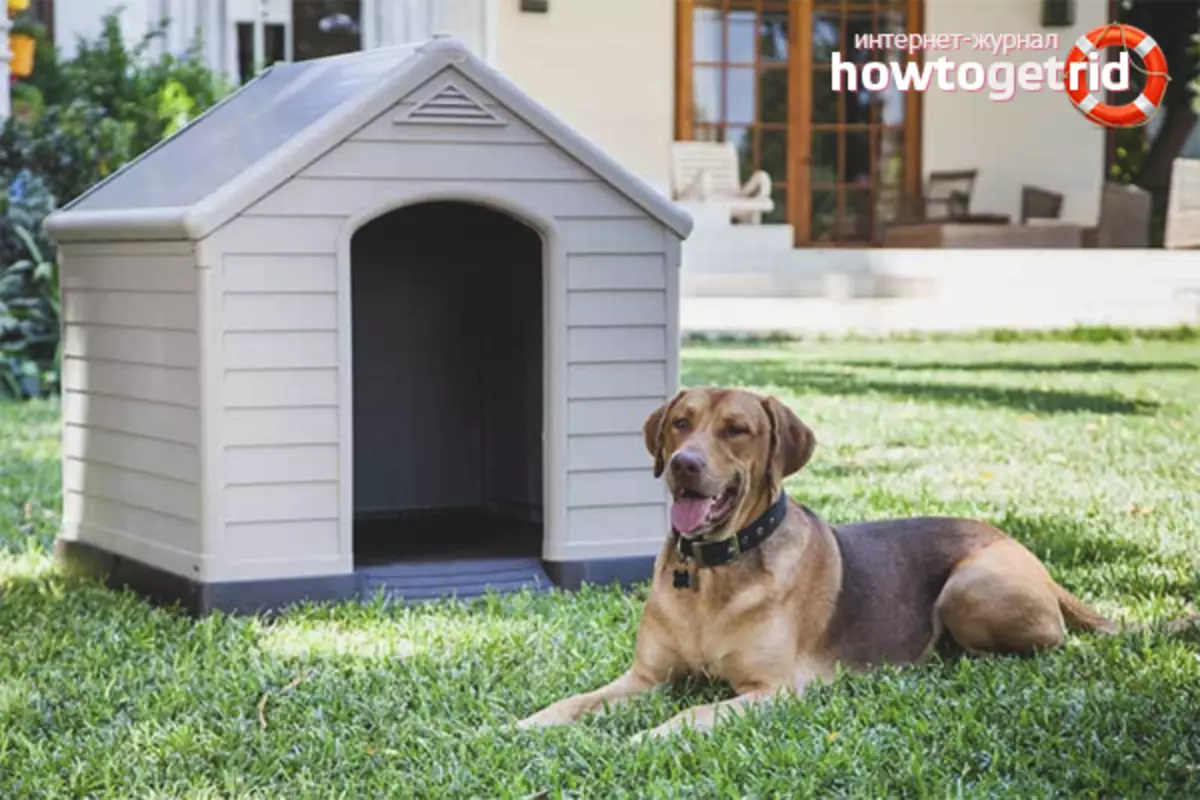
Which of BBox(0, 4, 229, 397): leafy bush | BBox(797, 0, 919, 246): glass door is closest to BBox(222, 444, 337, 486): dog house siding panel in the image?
BBox(0, 4, 229, 397): leafy bush

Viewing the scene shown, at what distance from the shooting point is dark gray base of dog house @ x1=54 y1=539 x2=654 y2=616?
614 cm

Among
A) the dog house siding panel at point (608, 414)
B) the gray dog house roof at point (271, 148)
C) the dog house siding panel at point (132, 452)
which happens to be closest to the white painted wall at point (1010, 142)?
the gray dog house roof at point (271, 148)

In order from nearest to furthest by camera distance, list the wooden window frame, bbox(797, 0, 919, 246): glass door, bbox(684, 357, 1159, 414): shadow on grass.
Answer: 1. bbox(684, 357, 1159, 414): shadow on grass
2. the wooden window frame
3. bbox(797, 0, 919, 246): glass door

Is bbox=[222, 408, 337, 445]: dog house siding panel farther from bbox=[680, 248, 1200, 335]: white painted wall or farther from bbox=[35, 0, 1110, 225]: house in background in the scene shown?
bbox=[35, 0, 1110, 225]: house in background

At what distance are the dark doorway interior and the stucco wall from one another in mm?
12243

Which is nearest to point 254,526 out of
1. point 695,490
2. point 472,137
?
point 472,137

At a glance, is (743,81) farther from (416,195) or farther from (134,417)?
(134,417)

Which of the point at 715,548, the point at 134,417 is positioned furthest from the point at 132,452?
the point at 715,548

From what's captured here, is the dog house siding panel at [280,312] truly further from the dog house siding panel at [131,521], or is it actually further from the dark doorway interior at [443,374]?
the dark doorway interior at [443,374]

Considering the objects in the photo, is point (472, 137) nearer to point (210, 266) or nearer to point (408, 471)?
point (210, 266)

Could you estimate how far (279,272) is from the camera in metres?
6.14

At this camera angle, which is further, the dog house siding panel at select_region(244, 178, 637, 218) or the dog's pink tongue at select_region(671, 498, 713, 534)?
the dog house siding panel at select_region(244, 178, 637, 218)

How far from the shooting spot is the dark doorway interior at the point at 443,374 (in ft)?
25.9

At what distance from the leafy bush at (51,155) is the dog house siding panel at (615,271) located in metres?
6.56
